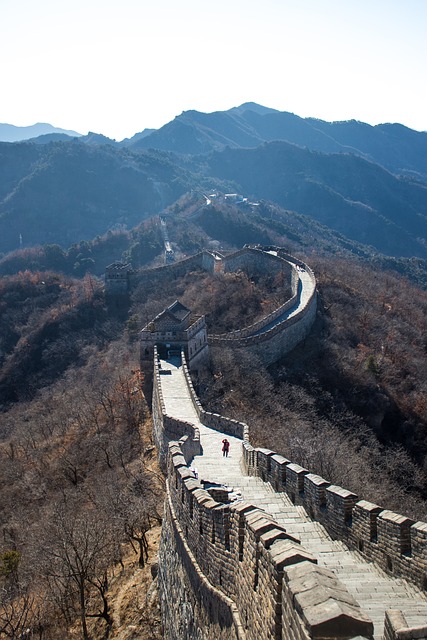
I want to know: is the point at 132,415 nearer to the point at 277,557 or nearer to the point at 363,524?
the point at 363,524

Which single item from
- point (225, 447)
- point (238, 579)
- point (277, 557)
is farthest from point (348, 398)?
point (277, 557)

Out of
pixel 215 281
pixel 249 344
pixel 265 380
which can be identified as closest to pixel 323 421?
pixel 265 380

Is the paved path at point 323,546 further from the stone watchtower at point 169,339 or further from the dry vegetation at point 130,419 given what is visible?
the stone watchtower at point 169,339

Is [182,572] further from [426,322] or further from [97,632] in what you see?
[426,322]

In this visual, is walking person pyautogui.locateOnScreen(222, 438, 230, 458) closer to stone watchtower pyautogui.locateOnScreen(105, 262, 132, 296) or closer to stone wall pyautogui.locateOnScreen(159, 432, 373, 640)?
stone wall pyautogui.locateOnScreen(159, 432, 373, 640)

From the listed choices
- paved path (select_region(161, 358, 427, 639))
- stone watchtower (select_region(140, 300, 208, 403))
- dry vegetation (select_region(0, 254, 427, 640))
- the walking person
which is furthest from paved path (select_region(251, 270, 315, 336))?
the walking person

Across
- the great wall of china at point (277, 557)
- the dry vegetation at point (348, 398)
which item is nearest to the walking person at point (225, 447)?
the great wall of china at point (277, 557)
